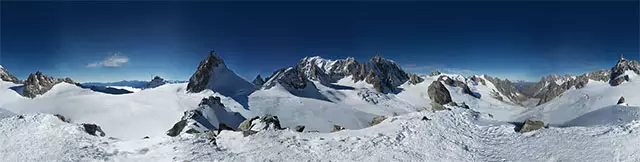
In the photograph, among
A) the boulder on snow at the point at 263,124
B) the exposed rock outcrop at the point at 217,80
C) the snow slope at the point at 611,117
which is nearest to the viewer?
the boulder on snow at the point at 263,124

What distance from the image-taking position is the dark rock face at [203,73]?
→ 8233cm

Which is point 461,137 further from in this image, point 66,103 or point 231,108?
point 66,103

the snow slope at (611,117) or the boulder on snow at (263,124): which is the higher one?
the snow slope at (611,117)

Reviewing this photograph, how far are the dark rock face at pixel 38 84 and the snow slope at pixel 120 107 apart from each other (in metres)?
1.69

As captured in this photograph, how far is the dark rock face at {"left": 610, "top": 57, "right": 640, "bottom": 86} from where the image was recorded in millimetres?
102037

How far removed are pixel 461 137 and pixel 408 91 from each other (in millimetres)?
153113

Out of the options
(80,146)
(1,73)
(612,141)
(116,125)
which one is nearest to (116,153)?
(80,146)

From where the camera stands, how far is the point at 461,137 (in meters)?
19.9

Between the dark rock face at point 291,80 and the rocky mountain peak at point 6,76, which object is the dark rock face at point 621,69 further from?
the rocky mountain peak at point 6,76

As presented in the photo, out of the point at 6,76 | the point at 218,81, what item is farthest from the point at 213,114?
the point at 6,76

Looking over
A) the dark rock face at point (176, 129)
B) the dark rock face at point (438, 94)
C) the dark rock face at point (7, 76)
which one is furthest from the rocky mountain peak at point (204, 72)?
the dark rock face at point (438, 94)

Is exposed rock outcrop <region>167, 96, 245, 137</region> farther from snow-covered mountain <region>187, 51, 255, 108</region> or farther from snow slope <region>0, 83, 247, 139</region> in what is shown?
snow-covered mountain <region>187, 51, 255, 108</region>

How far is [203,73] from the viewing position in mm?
87062

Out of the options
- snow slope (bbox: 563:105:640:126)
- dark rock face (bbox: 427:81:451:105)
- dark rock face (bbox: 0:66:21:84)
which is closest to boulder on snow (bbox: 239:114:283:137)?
snow slope (bbox: 563:105:640:126)
